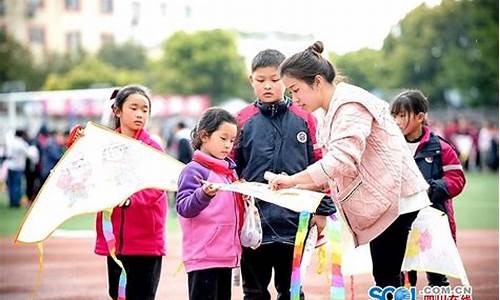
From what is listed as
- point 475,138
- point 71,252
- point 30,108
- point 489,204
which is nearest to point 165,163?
point 71,252

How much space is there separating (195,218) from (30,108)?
25274 millimetres

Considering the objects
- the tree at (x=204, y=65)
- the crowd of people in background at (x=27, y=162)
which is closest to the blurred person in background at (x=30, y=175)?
the crowd of people in background at (x=27, y=162)

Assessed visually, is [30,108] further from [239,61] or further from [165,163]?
[165,163]

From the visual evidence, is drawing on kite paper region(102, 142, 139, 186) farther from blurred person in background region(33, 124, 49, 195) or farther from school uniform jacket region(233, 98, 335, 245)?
blurred person in background region(33, 124, 49, 195)

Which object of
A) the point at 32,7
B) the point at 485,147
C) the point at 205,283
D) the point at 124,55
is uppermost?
the point at 124,55

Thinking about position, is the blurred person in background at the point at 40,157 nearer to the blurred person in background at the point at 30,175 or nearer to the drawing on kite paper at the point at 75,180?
the blurred person in background at the point at 30,175

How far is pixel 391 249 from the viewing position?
434 centimetres

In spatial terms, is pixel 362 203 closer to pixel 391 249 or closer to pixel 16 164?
pixel 391 249

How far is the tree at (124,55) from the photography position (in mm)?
36906

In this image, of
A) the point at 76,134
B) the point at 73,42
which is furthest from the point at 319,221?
the point at 73,42

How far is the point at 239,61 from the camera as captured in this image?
40594 millimetres

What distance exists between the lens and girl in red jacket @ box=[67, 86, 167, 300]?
4648 millimetres

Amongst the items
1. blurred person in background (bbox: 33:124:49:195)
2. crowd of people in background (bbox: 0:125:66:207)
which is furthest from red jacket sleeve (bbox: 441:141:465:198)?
blurred person in background (bbox: 33:124:49:195)

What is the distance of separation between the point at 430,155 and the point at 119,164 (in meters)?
1.86
